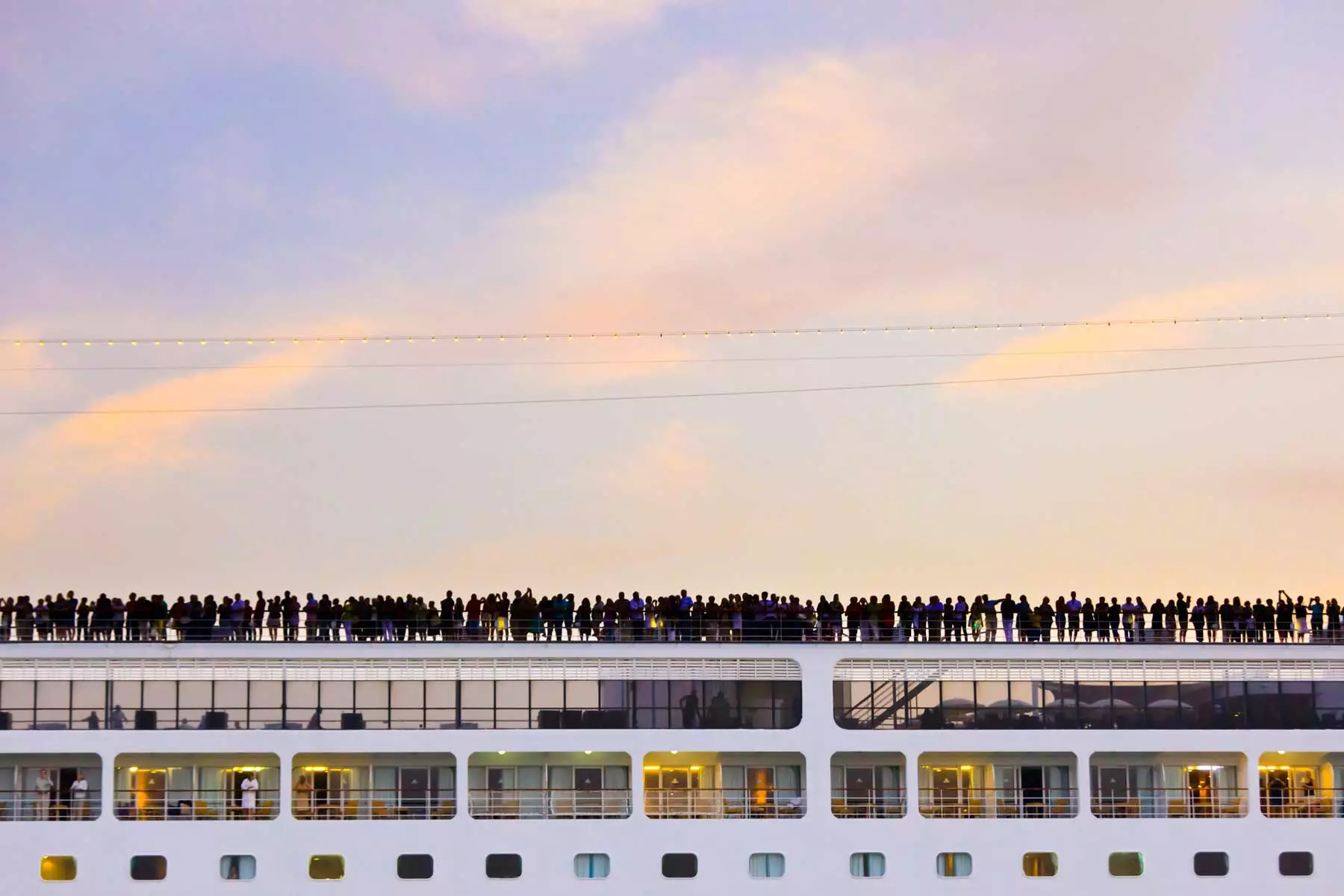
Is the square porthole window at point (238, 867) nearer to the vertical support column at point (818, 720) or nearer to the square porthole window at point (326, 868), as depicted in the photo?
the square porthole window at point (326, 868)

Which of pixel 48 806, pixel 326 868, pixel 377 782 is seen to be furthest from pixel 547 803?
pixel 48 806

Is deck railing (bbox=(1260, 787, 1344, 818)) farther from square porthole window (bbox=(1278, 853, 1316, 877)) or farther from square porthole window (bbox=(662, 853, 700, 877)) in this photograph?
square porthole window (bbox=(662, 853, 700, 877))

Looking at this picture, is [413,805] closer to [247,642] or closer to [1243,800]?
[247,642]

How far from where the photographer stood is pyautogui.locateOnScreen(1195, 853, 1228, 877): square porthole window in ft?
121

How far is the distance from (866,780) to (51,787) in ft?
53.2

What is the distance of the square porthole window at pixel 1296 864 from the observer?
37.0 meters

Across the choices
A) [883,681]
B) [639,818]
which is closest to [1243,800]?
[883,681]

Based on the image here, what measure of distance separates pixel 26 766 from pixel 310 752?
18.8 feet

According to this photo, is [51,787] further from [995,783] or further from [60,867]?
[995,783]

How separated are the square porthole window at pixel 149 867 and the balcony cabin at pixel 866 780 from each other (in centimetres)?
1304

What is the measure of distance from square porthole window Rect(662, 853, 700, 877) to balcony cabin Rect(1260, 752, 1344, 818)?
38.8 feet

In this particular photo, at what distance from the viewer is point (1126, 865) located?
37.1 m

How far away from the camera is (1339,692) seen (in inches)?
1537

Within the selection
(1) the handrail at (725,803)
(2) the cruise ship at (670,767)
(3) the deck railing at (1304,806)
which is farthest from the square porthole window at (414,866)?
(3) the deck railing at (1304,806)
